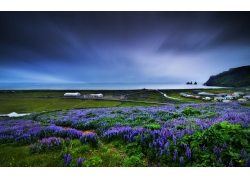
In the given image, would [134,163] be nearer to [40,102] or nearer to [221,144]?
[221,144]

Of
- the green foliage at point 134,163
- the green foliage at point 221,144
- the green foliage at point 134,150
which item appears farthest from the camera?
the green foliage at point 134,150

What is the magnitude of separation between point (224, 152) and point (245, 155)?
0.99 ft

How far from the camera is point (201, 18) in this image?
5.87m

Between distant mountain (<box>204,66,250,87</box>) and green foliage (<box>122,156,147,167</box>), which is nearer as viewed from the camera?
green foliage (<box>122,156,147,167</box>)

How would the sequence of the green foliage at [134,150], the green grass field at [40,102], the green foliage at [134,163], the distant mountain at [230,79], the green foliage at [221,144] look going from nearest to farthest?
the green foliage at [221,144] < the green foliage at [134,163] < the green foliage at [134,150] < the distant mountain at [230,79] < the green grass field at [40,102]

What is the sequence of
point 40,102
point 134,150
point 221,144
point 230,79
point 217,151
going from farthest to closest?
point 40,102, point 230,79, point 134,150, point 221,144, point 217,151

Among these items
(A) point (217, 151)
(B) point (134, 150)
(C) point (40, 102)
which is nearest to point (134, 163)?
(B) point (134, 150)

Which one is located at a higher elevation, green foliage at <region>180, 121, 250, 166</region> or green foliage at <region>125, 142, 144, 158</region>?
green foliage at <region>180, 121, 250, 166</region>

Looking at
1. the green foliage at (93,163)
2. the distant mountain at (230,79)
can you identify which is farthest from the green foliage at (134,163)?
the distant mountain at (230,79)

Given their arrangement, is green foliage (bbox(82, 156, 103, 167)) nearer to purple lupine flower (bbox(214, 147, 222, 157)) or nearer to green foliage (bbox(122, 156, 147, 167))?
green foliage (bbox(122, 156, 147, 167))

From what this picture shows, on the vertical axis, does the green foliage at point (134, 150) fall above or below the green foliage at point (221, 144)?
below

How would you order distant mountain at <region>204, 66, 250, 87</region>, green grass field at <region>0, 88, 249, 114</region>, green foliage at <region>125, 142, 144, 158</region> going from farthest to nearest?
green grass field at <region>0, 88, 249, 114</region> < distant mountain at <region>204, 66, 250, 87</region> < green foliage at <region>125, 142, 144, 158</region>

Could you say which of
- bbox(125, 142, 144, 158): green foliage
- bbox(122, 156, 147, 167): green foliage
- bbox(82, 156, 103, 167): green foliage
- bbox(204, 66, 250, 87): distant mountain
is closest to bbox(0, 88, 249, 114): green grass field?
bbox(204, 66, 250, 87): distant mountain

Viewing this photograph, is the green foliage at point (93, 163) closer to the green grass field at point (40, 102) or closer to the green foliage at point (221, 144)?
the green foliage at point (221, 144)
